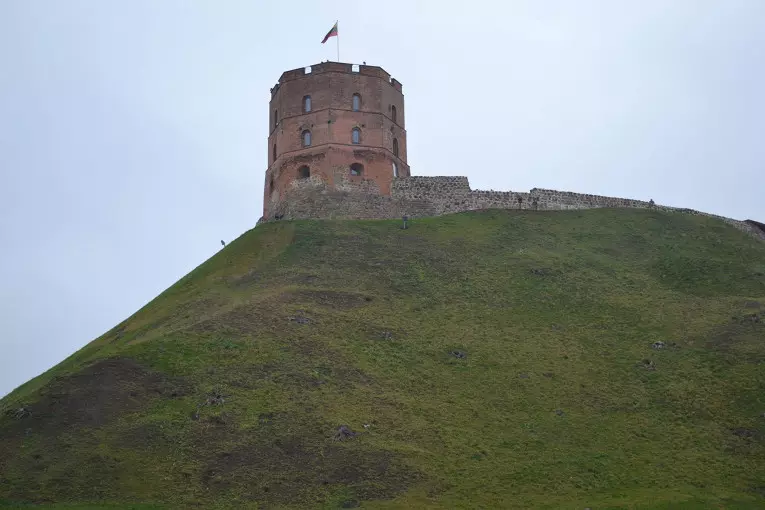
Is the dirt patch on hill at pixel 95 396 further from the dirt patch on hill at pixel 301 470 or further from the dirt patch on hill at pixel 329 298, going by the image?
the dirt patch on hill at pixel 329 298

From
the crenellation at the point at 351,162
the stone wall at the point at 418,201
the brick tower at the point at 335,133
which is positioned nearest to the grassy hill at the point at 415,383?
the stone wall at the point at 418,201

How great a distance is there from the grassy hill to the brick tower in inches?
214

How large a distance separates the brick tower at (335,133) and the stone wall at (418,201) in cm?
46

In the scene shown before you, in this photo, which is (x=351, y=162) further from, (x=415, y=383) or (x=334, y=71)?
(x=415, y=383)

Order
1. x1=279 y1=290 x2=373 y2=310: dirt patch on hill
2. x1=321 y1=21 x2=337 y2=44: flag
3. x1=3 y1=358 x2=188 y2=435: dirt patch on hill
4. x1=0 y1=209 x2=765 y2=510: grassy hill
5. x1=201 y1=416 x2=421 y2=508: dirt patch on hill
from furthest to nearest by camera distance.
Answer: x1=321 y1=21 x2=337 y2=44: flag
x1=279 y1=290 x2=373 y2=310: dirt patch on hill
x1=3 y1=358 x2=188 y2=435: dirt patch on hill
x1=0 y1=209 x2=765 y2=510: grassy hill
x1=201 y1=416 x2=421 y2=508: dirt patch on hill

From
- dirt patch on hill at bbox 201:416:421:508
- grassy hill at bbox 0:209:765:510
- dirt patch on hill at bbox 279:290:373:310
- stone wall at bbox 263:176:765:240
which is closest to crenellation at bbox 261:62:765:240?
stone wall at bbox 263:176:765:240

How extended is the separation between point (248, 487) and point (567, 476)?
1432 cm

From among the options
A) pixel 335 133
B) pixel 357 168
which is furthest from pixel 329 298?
pixel 335 133

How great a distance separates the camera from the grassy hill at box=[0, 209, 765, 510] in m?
38.3

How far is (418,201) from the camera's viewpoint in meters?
72.8

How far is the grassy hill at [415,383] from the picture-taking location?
38.3 meters

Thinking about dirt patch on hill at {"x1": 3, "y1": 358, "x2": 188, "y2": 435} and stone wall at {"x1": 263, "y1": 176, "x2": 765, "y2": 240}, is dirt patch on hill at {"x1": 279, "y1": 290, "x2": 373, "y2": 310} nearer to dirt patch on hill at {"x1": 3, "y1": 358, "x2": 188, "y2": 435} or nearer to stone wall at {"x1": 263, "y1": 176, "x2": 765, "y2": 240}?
dirt patch on hill at {"x1": 3, "y1": 358, "x2": 188, "y2": 435}

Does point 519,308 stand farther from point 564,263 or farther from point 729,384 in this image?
point 729,384

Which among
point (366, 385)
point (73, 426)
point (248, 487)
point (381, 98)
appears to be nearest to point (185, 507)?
point (248, 487)
